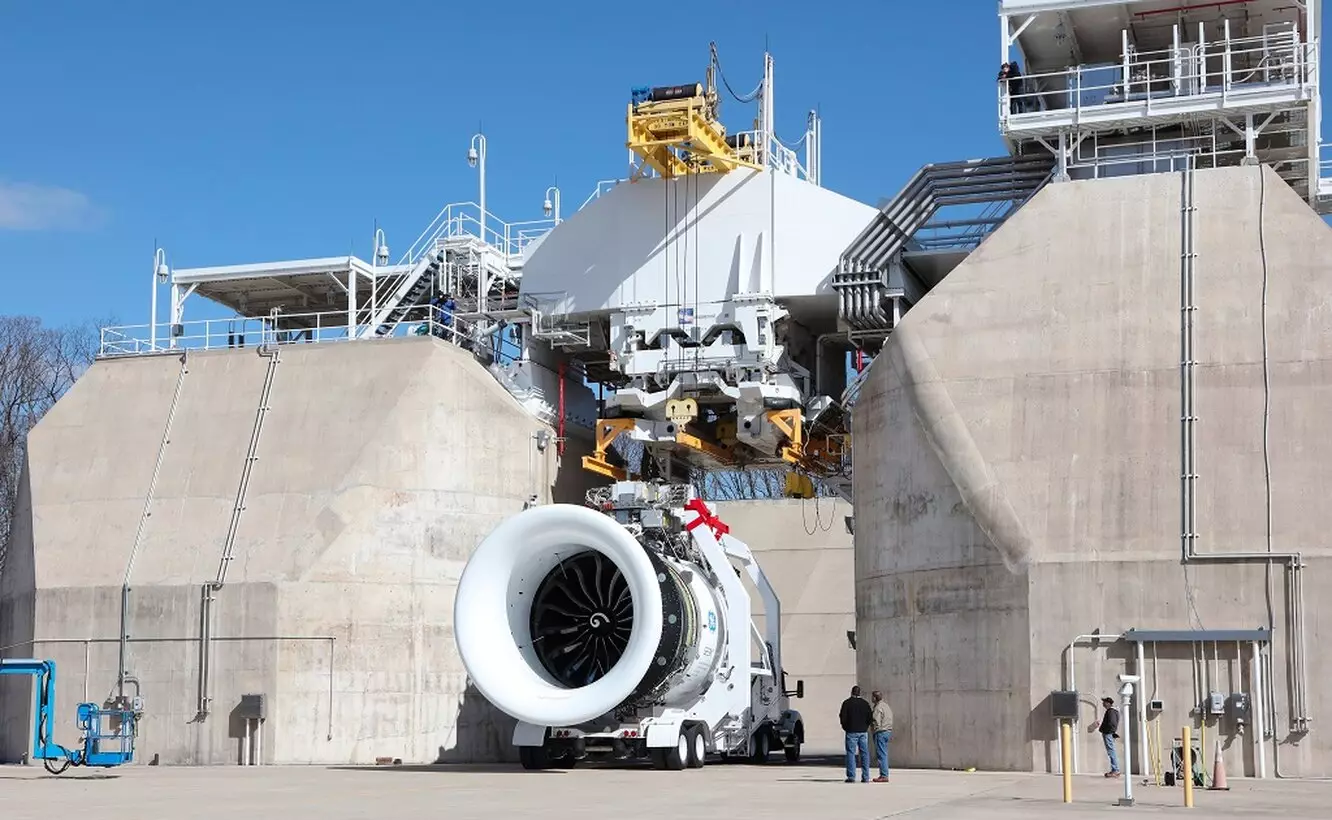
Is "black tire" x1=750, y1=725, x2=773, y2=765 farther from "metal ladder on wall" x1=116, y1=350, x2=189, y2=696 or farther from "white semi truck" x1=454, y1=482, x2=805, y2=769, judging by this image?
"metal ladder on wall" x1=116, y1=350, x2=189, y2=696

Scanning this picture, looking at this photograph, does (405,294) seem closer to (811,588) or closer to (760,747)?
(760,747)

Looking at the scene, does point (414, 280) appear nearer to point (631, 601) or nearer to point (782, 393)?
point (782, 393)

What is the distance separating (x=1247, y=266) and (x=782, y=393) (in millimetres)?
10912

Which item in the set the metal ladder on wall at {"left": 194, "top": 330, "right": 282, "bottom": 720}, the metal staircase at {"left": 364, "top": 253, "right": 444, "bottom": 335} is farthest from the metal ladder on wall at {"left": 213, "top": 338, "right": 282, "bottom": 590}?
the metal staircase at {"left": 364, "top": 253, "right": 444, "bottom": 335}

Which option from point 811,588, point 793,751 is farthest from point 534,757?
point 811,588

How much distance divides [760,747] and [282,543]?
34.3 ft

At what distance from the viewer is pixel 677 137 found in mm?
35500

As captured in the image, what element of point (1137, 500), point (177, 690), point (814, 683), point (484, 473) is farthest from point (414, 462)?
point (814, 683)

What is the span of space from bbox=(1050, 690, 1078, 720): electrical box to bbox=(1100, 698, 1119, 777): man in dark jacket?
0.45 m

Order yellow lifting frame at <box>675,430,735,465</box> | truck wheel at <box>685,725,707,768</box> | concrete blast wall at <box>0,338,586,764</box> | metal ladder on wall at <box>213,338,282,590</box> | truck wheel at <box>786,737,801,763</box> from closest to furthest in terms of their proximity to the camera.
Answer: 1. truck wheel at <box>685,725,707,768</box>
2. truck wheel at <box>786,737,801,763</box>
3. concrete blast wall at <box>0,338,586,764</box>
4. metal ladder on wall at <box>213,338,282,590</box>
5. yellow lifting frame at <box>675,430,735,465</box>

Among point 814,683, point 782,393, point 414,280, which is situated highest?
point 414,280

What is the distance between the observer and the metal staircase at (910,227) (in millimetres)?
35094

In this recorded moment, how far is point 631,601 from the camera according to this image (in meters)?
29.0

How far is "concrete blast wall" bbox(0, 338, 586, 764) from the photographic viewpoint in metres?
33.3
